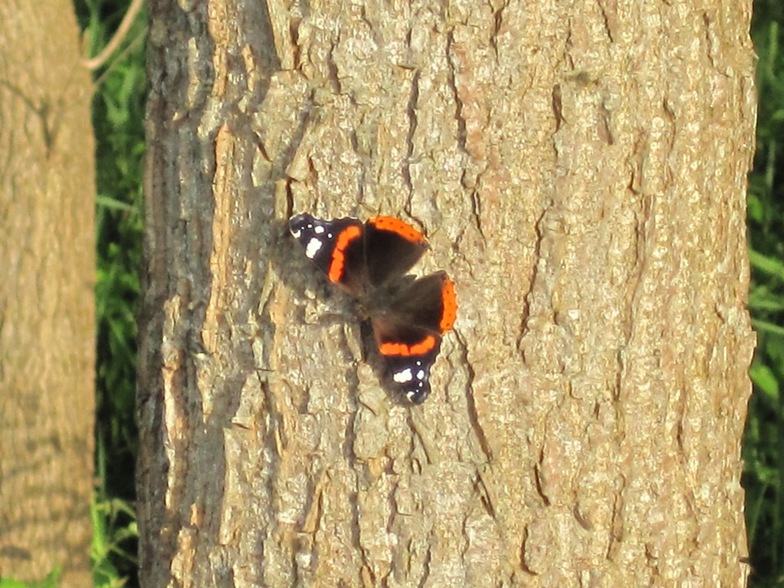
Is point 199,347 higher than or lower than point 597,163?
lower

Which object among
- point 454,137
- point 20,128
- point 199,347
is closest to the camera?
point 454,137

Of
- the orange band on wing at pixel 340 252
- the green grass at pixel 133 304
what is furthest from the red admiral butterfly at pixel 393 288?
the green grass at pixel 133 304

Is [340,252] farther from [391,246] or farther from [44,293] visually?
[44,293]

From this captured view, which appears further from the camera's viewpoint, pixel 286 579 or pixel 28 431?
pixel 28 431

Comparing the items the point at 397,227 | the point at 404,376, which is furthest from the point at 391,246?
the point at 404,376

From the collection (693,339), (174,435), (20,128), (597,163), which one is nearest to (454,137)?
(597,163)

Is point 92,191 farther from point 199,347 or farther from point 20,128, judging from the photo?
point 199,347

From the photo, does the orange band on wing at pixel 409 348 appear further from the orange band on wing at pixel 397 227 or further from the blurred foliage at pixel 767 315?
the blurred foliage at pixel 767 315
